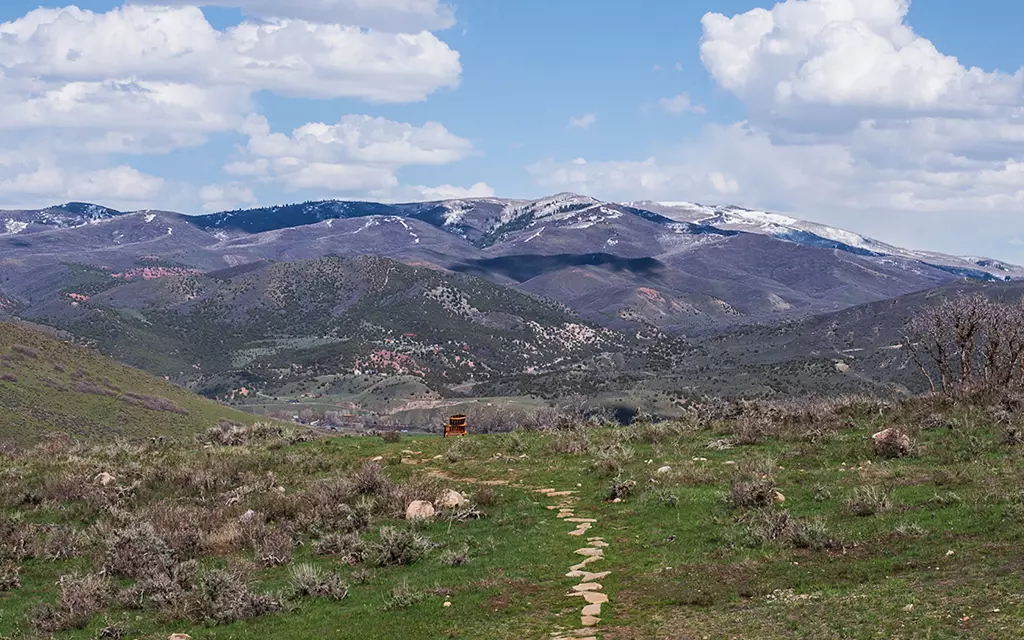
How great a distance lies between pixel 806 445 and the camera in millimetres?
27953

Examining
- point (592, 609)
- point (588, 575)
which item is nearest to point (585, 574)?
point (588, 575)

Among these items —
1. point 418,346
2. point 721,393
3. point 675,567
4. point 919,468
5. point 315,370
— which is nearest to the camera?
point 675,567

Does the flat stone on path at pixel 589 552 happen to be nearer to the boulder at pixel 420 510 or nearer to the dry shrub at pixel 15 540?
the boulder at pixel 420 510

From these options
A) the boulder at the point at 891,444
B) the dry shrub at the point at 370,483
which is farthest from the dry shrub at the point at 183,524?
the boulder at the point at 891,444

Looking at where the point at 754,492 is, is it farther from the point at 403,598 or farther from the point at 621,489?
the point at 403,598

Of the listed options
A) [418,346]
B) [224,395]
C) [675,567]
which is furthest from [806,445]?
[418,346]

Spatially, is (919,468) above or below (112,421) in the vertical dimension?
above

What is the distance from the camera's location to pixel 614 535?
20938 mm

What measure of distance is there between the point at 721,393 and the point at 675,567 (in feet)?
339

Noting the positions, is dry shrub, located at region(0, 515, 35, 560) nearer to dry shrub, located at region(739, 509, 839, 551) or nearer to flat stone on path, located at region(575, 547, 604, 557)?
flat stone on path, located at region(575, 547, 604, 557)

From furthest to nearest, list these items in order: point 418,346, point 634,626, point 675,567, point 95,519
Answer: point 418,346 → point 95,519 → point 675,567 → point 634,626

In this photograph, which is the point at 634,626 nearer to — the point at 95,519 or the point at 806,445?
the point at 806,445

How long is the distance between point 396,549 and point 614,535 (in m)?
4.73

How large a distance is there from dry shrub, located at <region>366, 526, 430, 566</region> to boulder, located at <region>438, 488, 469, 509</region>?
11.3 feet
